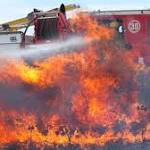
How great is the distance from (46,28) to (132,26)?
12.7ft

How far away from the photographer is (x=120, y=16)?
19.8 metres

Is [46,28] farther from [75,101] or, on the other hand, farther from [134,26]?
[134,26]

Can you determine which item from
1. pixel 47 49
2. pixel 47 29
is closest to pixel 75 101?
pixel 47 49

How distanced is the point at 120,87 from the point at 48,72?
78.5 inches

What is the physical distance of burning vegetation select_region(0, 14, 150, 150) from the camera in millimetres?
14531

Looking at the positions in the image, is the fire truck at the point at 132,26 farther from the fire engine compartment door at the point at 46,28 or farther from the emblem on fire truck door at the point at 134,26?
the fire engine compartment door at the point at 46,28

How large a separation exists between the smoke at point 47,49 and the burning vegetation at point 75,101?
0.50 feet

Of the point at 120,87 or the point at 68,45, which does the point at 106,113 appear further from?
the point at 68,45

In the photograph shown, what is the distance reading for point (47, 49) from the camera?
15383mm

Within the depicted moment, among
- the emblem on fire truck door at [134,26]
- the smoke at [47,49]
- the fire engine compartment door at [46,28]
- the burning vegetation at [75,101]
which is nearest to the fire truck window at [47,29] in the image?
the fire engine compartment door at [46,28]

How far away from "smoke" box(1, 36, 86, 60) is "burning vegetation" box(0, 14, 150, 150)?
0.15m

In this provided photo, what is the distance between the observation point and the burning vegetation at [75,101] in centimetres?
1453

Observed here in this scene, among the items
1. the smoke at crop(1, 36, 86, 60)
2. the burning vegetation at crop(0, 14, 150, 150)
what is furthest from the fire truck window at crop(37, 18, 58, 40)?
the burning vegetation at crop(0, 14, 150, 150)

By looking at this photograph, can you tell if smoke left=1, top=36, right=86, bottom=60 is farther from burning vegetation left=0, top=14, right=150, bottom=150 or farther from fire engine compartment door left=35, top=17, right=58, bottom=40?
fire engine compartment door left=35, top=17, right=58, bottom=40
